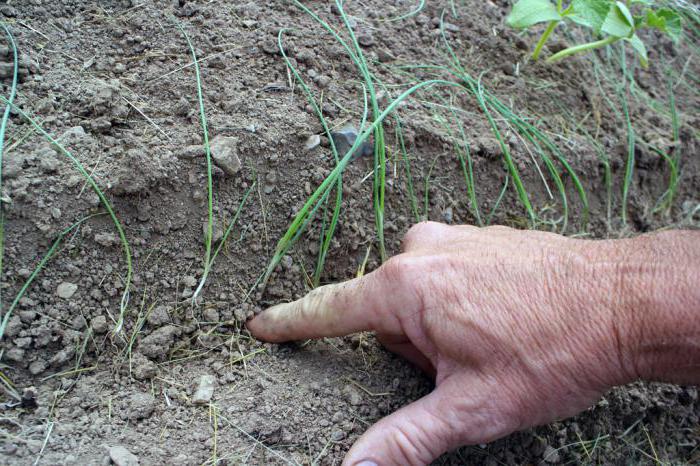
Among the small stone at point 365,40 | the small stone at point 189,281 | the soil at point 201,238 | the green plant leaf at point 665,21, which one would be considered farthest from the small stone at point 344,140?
the green plant leaf at point 665,21

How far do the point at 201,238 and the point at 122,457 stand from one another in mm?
507

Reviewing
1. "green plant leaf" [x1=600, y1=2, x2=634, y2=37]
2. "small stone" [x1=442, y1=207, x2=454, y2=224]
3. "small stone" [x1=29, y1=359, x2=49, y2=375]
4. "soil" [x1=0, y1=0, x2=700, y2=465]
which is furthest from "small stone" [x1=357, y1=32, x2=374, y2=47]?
"small stone" [x1=29, y1=359, x2=49, y2=375]

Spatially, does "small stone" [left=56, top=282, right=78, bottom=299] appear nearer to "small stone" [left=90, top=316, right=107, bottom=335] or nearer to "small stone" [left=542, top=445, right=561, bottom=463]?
"small stone" [left=90, top=316, right=107, bottom=335]

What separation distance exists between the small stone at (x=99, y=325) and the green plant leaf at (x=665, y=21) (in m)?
1.69

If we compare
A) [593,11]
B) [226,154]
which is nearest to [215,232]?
[226,154]

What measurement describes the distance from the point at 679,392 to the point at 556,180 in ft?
2.14

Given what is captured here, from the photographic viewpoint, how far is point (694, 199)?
6.88 ft

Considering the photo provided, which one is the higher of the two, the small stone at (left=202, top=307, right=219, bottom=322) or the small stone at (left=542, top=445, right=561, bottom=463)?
the small stone at (left=202, top=307, right=219, bottom=322)

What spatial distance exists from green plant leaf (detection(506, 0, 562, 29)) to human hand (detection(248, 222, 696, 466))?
0.83 m

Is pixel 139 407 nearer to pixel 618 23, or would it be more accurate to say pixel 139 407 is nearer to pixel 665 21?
pixel 618 23

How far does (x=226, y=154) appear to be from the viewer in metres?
1.42

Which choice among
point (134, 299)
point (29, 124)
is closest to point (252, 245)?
point (134, 299)

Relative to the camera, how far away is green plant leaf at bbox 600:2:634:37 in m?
1.76

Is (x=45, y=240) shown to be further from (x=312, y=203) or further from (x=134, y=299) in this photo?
(x=312, y=203)
